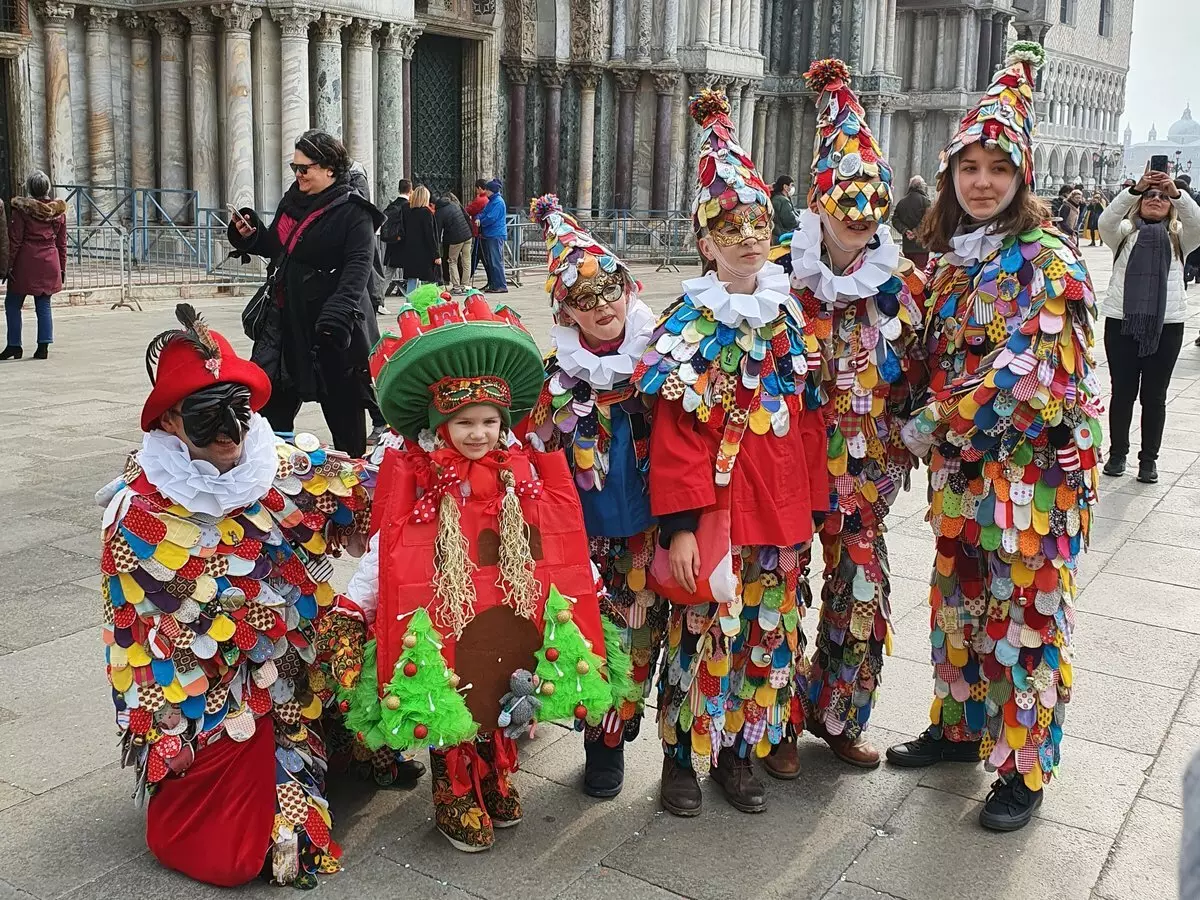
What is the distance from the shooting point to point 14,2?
1544cm

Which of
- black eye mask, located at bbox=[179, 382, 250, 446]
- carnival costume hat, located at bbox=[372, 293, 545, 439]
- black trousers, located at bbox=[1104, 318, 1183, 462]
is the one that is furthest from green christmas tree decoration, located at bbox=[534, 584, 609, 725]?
black trousers, located at bbox=[1104, 318, 1183, 462]

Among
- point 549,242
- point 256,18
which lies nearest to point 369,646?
point 549,242

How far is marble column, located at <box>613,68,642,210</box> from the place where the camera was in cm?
2423

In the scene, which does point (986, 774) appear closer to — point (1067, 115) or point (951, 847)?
point (951, 847)

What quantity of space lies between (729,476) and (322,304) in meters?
3.38

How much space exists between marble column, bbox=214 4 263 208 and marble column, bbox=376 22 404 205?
89.2 inches

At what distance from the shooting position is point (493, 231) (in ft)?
58.3

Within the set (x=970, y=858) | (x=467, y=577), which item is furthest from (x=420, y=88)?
(x=970, y=858)

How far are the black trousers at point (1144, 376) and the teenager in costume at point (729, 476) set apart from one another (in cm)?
534

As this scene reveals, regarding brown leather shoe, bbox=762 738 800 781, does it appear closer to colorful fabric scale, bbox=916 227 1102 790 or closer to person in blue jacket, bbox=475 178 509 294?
colorful fabric scale, bbox=916 227 1102 790

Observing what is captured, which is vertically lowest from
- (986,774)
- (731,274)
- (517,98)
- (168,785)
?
(986,774)

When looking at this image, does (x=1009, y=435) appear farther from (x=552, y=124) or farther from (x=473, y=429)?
(x=552, y=124)

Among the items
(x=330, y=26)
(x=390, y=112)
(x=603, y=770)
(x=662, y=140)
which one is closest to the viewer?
(x=603, y=770)

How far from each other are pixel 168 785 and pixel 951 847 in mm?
2208
